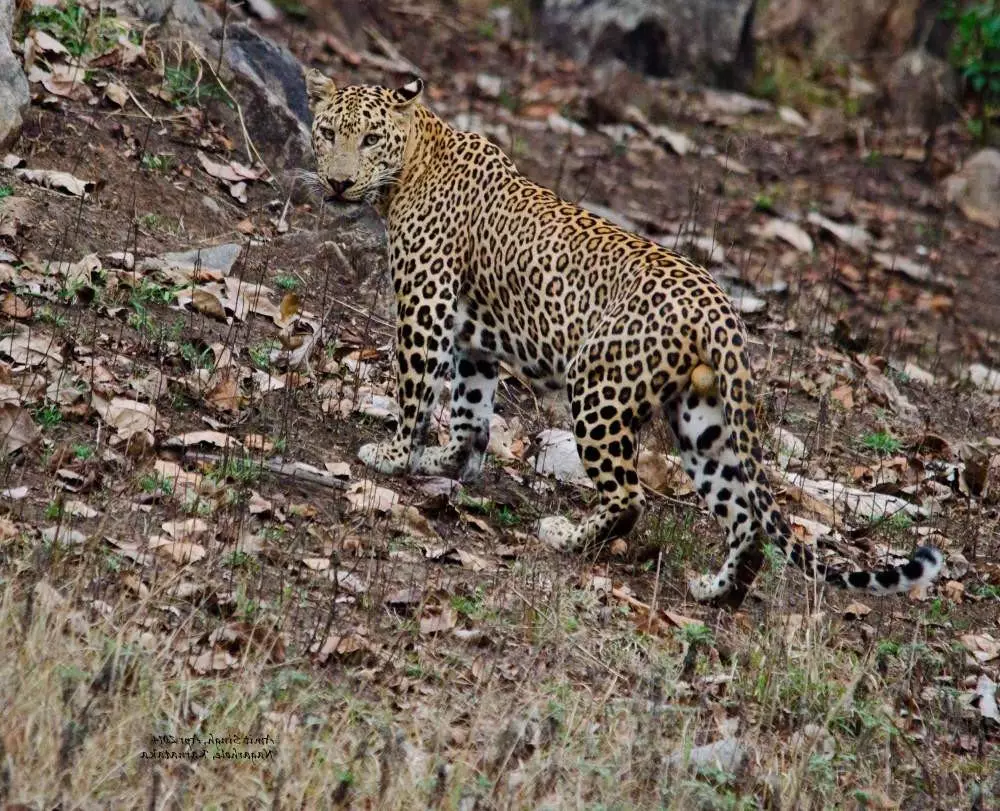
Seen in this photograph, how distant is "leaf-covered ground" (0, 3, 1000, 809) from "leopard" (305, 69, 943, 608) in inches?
11.6

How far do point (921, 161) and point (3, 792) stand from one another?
14272 mm

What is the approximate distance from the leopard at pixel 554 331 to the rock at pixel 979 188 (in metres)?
9.39

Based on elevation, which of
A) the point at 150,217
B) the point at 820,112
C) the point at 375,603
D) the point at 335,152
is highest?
Answer: the point at 335,152

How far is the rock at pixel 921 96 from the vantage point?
18594 mm

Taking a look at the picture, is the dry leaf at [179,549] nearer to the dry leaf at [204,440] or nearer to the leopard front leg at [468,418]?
the dry leaf at [204,440]

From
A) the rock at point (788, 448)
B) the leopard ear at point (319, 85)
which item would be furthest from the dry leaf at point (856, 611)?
the leopard ear at point (319, 85)

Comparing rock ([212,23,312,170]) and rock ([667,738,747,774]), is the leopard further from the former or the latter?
rock ([212,23,312,170])

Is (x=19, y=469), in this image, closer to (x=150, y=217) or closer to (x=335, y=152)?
(x=335, y=152)

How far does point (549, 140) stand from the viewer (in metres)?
15.7

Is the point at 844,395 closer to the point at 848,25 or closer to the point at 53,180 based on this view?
the point at 53,180

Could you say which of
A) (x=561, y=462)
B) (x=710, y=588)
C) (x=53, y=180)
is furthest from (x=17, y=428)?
(x=710, y=588)

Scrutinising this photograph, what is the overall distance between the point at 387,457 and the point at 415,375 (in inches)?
18.0

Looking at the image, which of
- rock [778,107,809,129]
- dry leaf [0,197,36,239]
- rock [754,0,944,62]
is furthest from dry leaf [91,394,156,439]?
rock [754,0,944,62]

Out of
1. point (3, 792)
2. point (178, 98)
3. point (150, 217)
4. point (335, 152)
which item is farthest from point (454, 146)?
point (3, 792)
